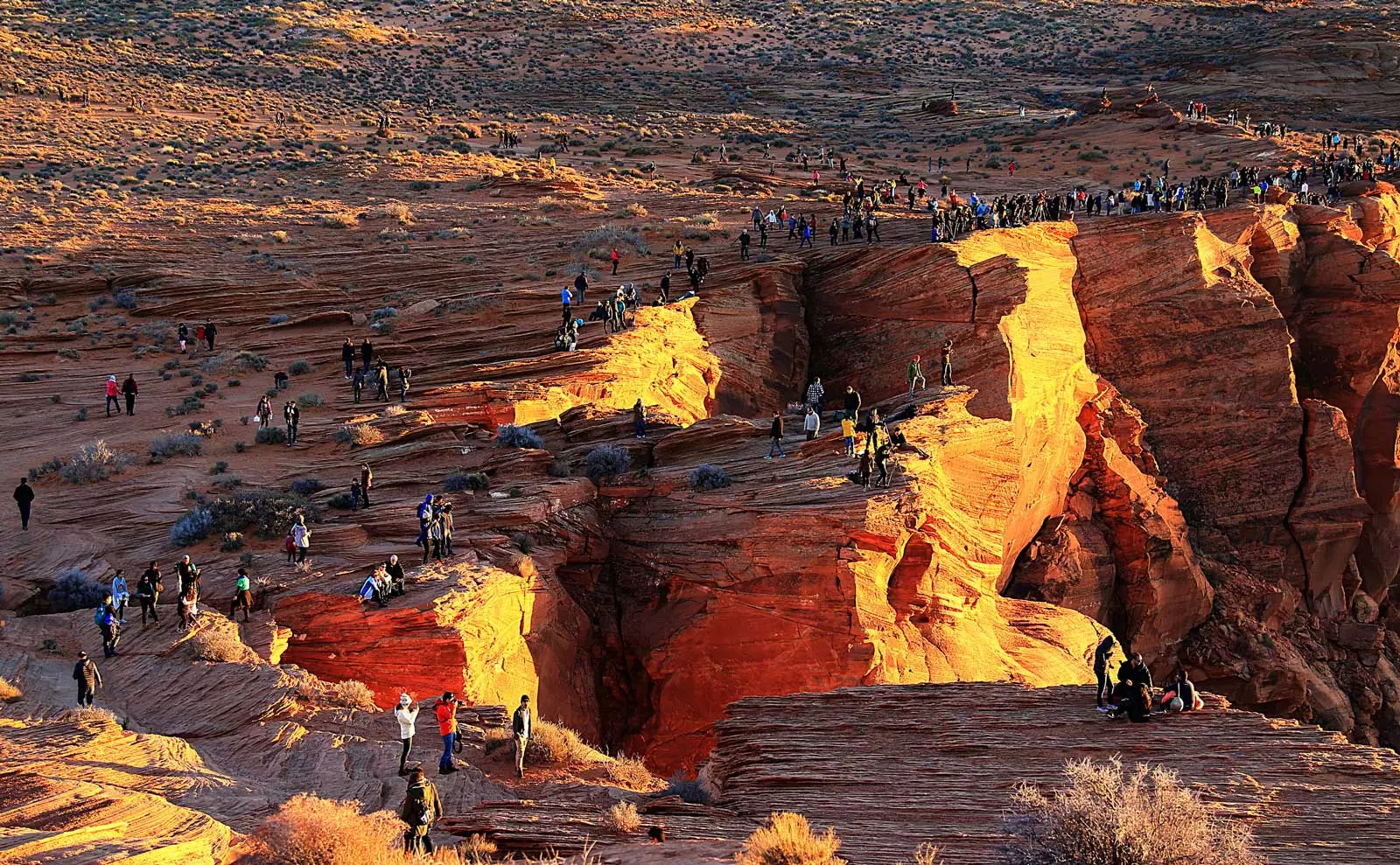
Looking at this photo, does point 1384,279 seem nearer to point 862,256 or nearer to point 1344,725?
point 1344,725

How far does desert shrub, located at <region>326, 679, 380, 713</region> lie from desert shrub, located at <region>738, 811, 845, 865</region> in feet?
28.7

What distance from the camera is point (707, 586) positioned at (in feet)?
77.6

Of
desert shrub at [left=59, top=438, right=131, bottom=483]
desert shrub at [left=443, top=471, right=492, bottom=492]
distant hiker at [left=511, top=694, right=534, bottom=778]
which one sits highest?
desert shrub at [left=59, top=438, right=131, bottom=483]

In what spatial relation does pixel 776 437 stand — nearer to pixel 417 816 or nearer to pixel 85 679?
pixel 85 679

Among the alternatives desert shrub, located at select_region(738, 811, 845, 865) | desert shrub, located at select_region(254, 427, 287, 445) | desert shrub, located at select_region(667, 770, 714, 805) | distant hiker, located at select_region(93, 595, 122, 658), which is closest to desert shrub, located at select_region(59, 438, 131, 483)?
desert shrub, located at select_region(254, 427, 287, 445)

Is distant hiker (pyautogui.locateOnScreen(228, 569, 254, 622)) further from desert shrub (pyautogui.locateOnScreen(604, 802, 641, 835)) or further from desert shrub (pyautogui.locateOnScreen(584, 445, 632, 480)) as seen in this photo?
desert shrub (pyautogui.locateOnScreen(604, 802, 641, 835))

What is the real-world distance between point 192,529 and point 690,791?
37.5 feet

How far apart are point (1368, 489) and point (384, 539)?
104 feet

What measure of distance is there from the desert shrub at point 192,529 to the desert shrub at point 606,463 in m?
7.21

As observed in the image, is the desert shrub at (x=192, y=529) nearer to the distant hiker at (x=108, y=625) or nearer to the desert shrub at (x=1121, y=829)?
the distant hiker at (x=108, y=625)

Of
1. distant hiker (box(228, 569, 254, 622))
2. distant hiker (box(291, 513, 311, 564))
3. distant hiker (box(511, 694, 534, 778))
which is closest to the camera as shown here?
distant hiker (box(511, 694, 534, 778))

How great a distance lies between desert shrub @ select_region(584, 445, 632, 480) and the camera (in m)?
25.5

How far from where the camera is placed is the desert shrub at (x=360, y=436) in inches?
1031

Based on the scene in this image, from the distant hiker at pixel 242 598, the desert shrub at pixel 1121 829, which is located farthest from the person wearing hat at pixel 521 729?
the desert shrub at pixel 1121 829
